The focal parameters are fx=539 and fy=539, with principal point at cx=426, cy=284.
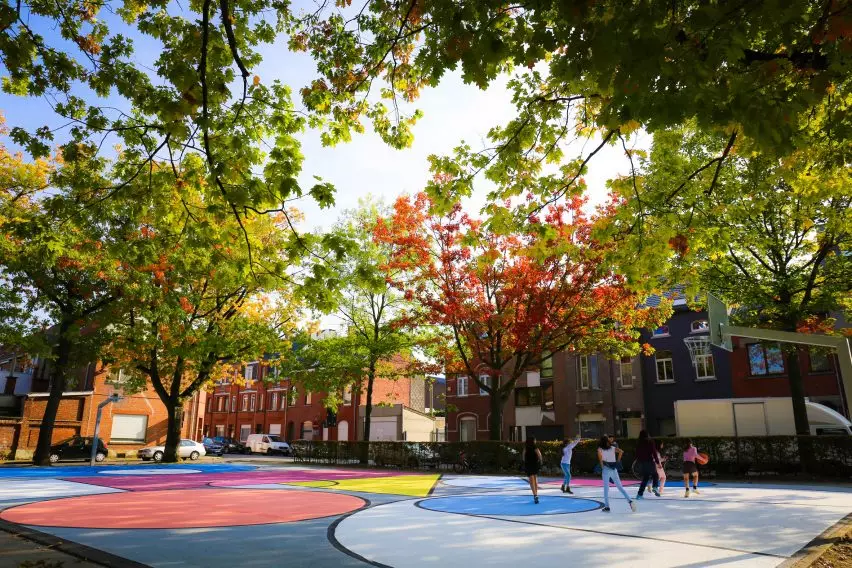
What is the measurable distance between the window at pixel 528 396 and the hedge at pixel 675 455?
1413 centimetres

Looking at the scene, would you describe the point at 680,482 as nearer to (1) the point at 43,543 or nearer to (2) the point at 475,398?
(1) the point at 43,543

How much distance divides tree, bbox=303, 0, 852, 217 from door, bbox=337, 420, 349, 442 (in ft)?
148

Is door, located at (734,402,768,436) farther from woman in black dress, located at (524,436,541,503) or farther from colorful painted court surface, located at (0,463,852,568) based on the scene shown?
woman in black dress, located at (524,436,541,503)

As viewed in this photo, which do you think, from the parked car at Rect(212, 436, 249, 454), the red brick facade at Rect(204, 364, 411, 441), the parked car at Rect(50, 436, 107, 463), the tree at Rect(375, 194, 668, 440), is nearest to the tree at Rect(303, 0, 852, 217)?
the tree at Rect(375, 194, 668, 440)

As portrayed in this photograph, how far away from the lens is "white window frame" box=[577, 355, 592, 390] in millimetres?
35688

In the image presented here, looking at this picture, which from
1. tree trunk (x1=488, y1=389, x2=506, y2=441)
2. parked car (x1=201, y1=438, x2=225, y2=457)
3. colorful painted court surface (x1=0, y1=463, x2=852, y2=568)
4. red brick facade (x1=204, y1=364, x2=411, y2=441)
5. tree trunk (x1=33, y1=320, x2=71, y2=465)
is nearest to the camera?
colorful painted court surface (x1=0, y1=463, x2=852, y2=568)

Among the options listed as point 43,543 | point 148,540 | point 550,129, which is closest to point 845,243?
point 550,129

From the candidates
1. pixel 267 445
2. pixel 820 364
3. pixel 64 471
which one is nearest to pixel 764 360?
pixel 820 364

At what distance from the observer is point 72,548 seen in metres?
7.21

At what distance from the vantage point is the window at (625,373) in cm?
3397

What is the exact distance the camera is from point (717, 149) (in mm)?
19750

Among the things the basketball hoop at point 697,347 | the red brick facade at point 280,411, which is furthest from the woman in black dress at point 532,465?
the red brick facade at point 280,411

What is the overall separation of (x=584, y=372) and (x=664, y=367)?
498 centimetres

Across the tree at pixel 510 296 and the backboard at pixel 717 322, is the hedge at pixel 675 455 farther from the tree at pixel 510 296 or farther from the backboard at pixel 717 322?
the backboard at pixel 717 322
